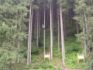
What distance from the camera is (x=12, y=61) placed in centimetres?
2128

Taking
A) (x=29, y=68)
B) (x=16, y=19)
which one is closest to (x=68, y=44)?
(x=29, y=68)

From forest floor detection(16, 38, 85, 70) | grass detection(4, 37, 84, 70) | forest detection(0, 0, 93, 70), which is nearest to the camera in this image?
forest detection(0, 0, 93, 70)

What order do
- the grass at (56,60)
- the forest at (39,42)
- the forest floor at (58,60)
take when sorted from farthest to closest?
the forest floor at (58,60)
the grass at (56,60)
the forest at (39,42)

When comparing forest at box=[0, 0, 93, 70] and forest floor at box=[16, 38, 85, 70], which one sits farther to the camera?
forest floor at box=[16, 38, 85, 70]

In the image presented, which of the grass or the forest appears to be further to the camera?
the grass

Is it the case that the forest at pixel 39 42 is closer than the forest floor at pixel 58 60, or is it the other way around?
the forest at pixel 39 42

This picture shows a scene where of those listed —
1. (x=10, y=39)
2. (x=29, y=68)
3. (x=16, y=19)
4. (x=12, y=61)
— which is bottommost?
(x=29, y=68)

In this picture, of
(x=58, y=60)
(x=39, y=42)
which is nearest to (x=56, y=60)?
(x=58, y=60)

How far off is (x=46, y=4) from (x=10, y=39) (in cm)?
1365

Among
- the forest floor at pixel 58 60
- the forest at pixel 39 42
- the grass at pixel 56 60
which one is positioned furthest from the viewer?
the forest floor at pixel 58 60

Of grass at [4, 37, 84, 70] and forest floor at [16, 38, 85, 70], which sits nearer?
grass at [4, 37, 84, 70]

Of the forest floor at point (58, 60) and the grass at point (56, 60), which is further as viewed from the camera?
the forest floor at point (58, 60)

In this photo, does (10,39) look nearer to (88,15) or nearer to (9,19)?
(9,19)

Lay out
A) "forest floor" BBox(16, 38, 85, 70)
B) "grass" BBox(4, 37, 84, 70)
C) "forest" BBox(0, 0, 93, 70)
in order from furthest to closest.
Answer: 1. "forest floor" BBox(16, 38, 85, 70)
2. "grass" BBox(4, 37, 84, 70)
3. "forest" BBox(0, 0, 93, 70)
